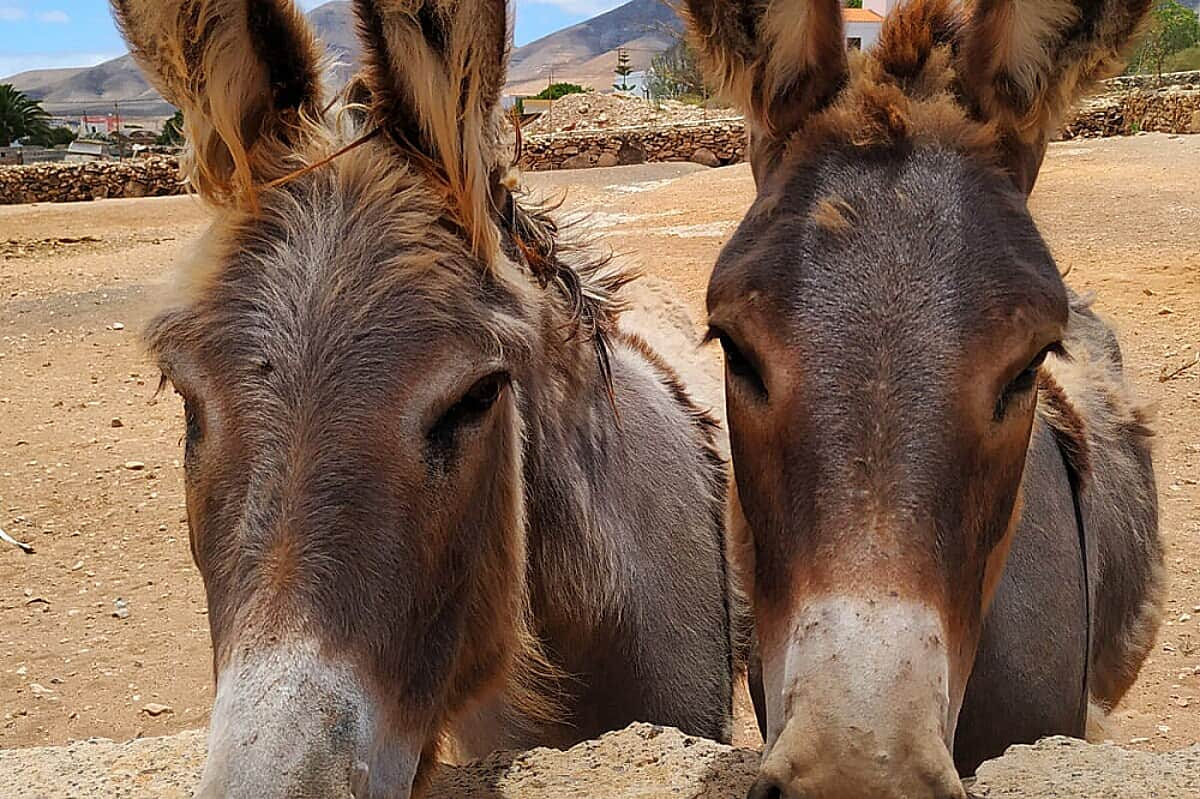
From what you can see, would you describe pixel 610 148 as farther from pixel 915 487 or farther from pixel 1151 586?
pixel 915 487

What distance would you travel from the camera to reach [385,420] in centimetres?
213

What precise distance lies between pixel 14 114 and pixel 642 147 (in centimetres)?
2790

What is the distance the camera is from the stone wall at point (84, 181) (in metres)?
24.7

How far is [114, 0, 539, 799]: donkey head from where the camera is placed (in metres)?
1.97

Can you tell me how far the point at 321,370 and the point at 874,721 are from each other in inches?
46.9

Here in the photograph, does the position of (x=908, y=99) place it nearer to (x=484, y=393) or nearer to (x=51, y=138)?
(x=484, y=393)

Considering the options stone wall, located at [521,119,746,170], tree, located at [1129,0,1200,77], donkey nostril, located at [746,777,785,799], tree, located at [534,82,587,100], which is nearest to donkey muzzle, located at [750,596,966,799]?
donkey nostril, located at [746,777,785,799]

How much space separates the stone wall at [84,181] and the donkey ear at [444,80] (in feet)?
78.8

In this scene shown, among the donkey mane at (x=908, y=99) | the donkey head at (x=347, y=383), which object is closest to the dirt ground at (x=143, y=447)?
the donkey head at (x=347, y=383)

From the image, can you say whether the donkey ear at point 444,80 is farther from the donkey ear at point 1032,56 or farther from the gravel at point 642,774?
the gravel at point 642,774

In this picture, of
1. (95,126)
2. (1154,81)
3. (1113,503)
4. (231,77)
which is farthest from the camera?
(95,126)

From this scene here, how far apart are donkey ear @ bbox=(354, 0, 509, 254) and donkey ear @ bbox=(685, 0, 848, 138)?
1.91 ft

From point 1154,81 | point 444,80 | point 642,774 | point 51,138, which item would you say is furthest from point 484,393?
point 51,138

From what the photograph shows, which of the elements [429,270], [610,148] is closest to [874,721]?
[429,270]
